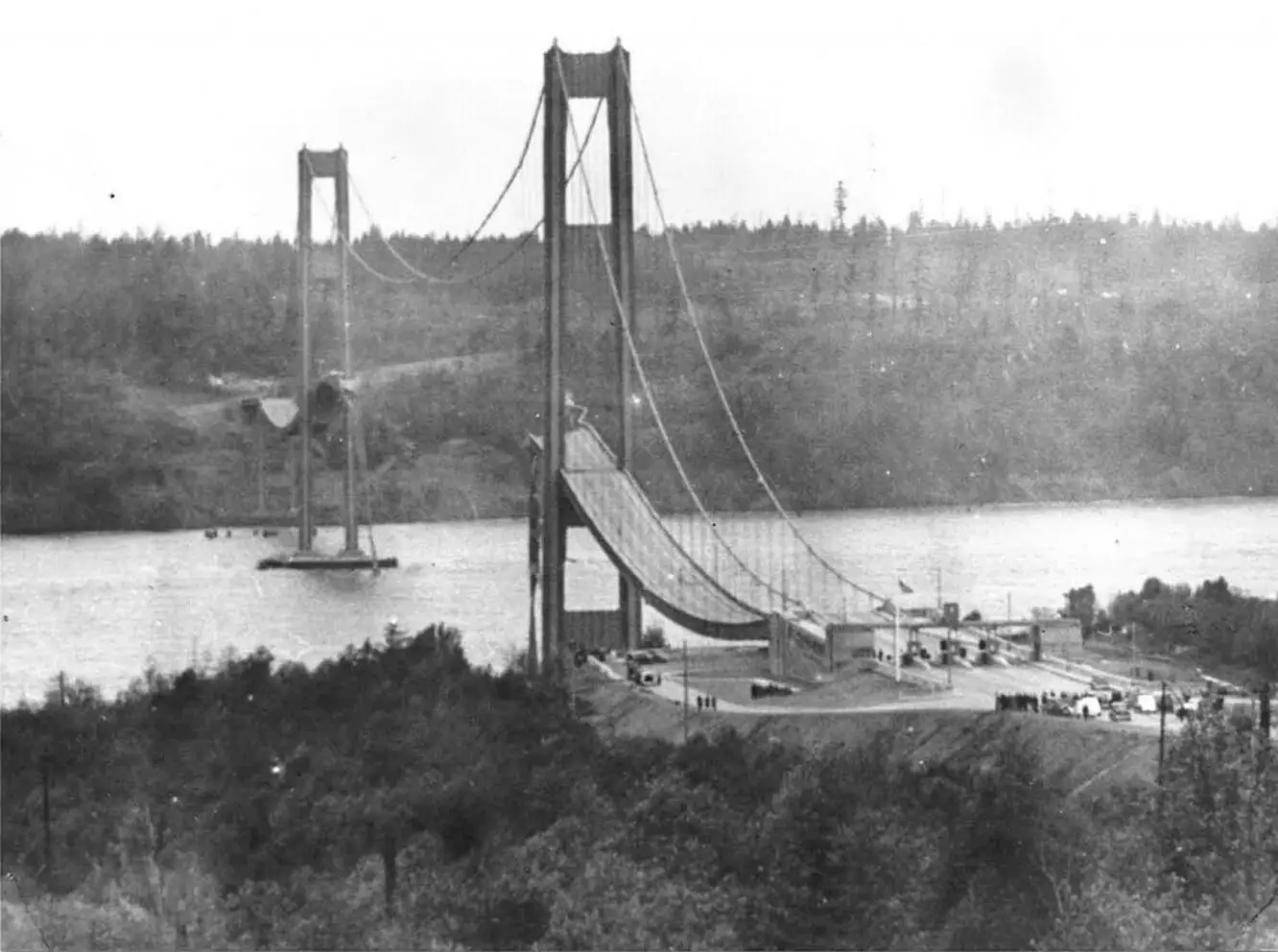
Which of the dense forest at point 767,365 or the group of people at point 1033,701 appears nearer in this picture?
the group of people at point 1033,701

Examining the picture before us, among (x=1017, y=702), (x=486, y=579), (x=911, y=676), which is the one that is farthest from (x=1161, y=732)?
(x=486, y=579)

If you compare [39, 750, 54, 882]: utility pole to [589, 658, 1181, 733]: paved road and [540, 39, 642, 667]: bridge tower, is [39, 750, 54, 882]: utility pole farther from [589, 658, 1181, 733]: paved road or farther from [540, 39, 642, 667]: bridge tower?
[540, 39, 642, 667]: bridge tower

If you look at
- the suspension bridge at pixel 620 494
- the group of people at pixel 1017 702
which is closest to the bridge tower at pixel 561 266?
the suspension bridge at pixel 620 494

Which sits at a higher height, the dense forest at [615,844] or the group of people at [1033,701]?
the group of people at [1033,701]

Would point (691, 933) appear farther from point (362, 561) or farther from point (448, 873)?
point (362, 561)

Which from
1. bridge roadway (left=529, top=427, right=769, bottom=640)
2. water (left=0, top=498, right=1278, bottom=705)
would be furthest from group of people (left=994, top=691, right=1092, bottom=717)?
bridge roadway (left=529, top=427, right=769, bottom=640)

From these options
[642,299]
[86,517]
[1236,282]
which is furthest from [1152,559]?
[86,517]

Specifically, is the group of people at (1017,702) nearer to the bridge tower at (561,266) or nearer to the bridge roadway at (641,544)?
the bridge roadway at (641,544)
